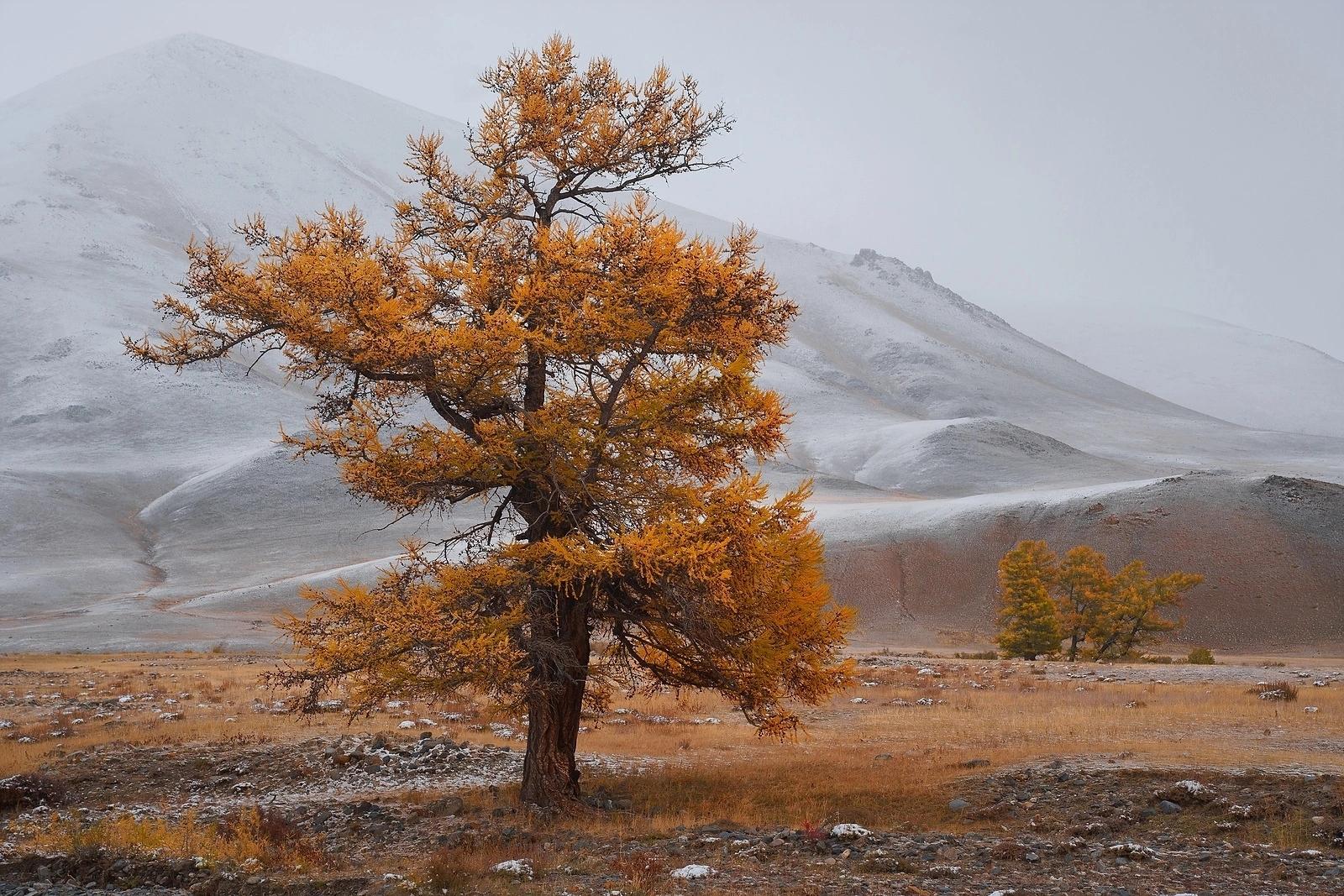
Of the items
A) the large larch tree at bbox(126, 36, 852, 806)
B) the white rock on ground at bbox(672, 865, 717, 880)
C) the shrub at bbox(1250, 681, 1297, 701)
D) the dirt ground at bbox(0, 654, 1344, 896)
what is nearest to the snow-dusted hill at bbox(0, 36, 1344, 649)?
the dirt ground at bbox(0, 654, 1344, 896)

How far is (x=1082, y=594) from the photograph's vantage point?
57.4 m

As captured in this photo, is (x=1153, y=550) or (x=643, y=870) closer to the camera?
(x=643, y=870)

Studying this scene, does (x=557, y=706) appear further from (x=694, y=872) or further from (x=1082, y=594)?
(x=1082, y=594)

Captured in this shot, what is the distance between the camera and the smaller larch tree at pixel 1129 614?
55500 mm

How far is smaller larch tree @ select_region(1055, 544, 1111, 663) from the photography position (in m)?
56.7

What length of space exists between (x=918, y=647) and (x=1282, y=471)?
126m

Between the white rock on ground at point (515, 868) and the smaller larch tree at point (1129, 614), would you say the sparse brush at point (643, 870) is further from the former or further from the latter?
the smaller larch tree at point (1129, 614)

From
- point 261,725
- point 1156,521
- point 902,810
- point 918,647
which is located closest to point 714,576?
point 902,810

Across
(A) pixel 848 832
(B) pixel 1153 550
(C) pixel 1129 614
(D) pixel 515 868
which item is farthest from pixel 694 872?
(B) pixel 1153 550

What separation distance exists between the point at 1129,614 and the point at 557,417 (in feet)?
159

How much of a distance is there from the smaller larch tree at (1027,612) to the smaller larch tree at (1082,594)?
69 cm

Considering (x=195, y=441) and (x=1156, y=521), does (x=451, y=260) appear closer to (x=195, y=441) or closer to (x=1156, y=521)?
(x=1156, y=521)

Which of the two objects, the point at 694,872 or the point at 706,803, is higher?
the point at 694,872

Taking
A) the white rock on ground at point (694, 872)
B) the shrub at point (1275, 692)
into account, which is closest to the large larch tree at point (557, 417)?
the white rock on ground at point (694, 872)
